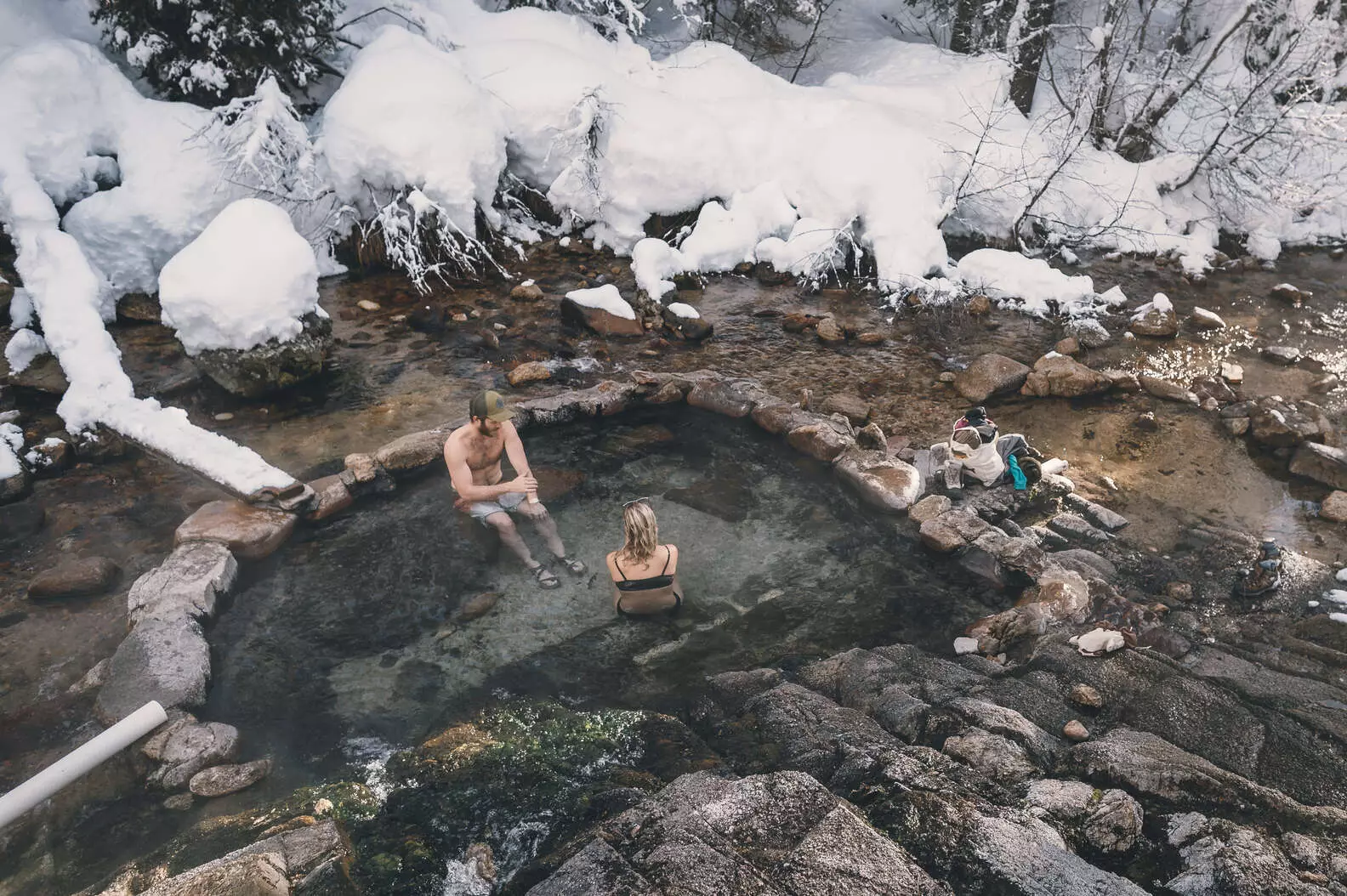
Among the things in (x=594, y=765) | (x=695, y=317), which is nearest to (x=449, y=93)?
(x=695, y=317)

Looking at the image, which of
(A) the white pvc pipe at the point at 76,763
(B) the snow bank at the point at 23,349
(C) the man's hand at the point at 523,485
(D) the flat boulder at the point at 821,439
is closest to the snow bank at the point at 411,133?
(B) the snow bank at the point at 23,349

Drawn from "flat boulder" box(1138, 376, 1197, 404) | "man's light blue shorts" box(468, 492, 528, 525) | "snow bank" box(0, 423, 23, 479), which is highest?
"flat boulder" box(1138, 376, 1197, 404)

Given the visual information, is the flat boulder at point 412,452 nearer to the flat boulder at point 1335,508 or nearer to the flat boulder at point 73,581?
the flat boulder at point 73,581

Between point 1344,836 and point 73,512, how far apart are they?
24.3ft

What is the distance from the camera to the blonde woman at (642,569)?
4.48 metres

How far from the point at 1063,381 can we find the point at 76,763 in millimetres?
7782

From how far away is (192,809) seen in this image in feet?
10.8

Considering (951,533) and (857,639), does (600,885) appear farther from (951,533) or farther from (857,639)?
(951,533)

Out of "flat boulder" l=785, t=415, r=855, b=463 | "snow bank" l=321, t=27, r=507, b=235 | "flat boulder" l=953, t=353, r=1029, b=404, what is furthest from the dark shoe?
"snow bank" l=321, t=27, r=507, b=235

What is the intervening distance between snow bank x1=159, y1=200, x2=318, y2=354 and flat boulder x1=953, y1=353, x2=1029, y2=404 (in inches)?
251

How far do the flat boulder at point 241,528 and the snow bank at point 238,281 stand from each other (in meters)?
2.04

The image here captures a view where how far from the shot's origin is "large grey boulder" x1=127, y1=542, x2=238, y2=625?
4324 millimetres

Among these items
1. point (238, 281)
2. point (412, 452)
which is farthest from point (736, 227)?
point (238, 281)

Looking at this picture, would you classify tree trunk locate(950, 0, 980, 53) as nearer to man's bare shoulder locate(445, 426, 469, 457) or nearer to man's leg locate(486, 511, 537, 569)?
man's bare shoulder locate(445, 426, 469, 457)
